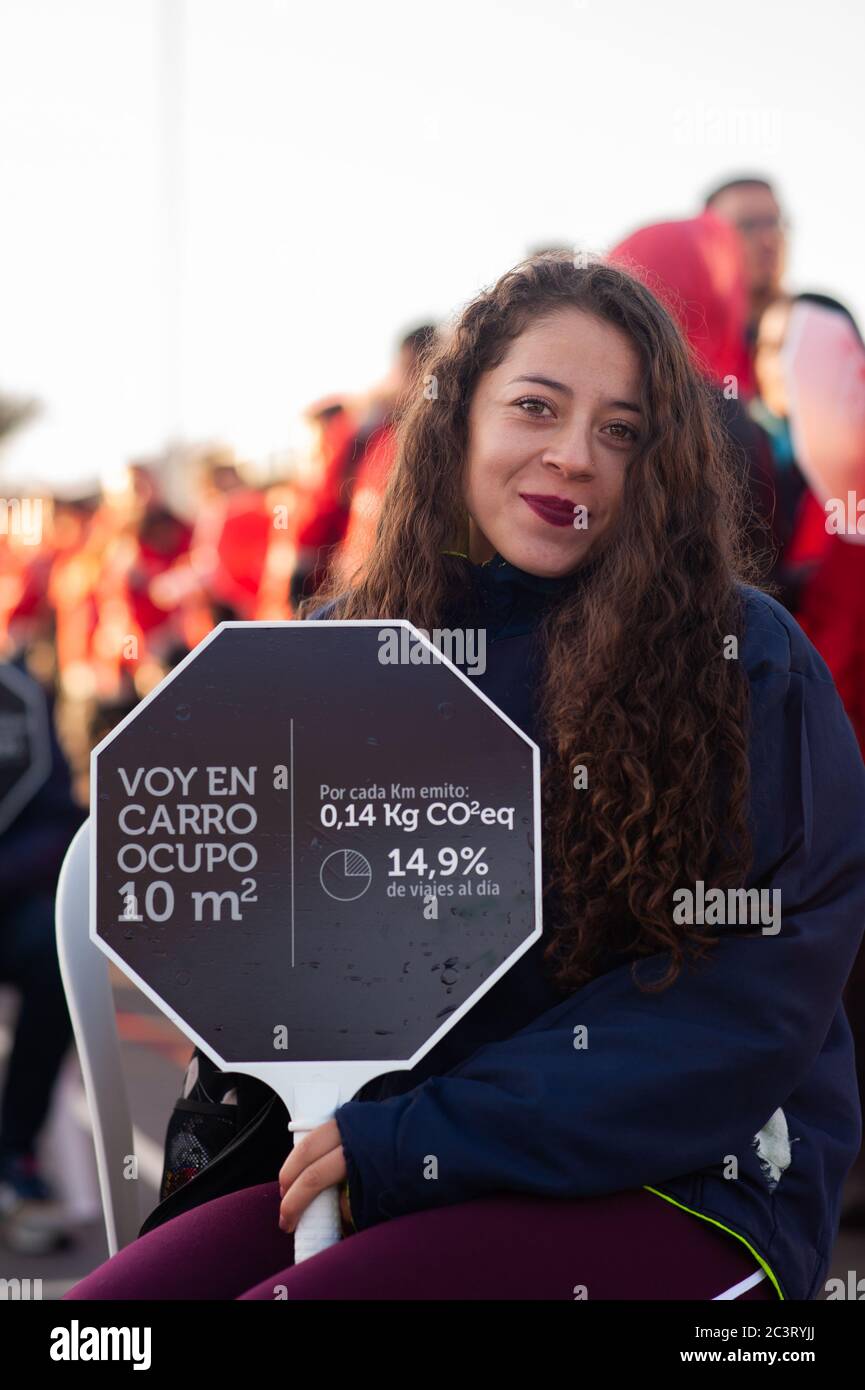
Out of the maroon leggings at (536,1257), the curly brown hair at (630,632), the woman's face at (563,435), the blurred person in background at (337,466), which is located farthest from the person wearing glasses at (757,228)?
the maroon leggings at (536,1257)

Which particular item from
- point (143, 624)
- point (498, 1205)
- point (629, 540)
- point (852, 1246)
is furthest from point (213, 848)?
point (143, 624)

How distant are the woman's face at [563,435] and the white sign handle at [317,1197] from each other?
1.84 ft

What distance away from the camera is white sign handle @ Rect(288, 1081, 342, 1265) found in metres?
1.44

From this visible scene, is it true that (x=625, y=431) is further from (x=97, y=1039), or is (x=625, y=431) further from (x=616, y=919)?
(x=97, y=1039)

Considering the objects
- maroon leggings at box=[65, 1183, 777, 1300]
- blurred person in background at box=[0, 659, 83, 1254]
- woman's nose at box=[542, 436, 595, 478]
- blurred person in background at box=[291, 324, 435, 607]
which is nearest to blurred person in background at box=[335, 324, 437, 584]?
blurred person in background at box=[291, 324, 435, 607]

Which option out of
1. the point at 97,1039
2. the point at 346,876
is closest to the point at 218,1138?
the point at 97,1039

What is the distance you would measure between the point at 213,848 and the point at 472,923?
23 cm

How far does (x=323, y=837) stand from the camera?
1441 millimetres

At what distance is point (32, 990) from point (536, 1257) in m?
2.18

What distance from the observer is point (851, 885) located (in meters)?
1.49

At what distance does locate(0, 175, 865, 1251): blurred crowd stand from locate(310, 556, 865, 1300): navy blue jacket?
0.47m

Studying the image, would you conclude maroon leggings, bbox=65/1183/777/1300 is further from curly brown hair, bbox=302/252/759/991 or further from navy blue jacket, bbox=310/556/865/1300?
curly brown hair, bbox=302/252/759/991

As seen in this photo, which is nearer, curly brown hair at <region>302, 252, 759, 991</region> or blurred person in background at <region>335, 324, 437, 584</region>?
curly brown hair at <region>302, 252, 759, 991</region>

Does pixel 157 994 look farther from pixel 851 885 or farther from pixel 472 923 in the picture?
pixel 851 885
